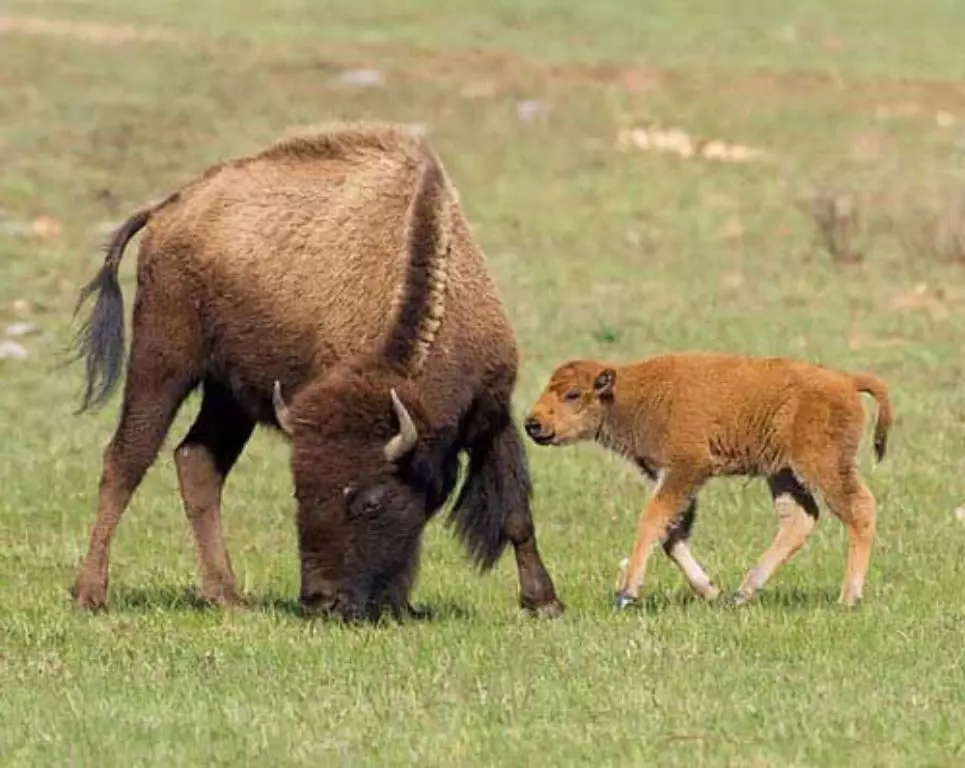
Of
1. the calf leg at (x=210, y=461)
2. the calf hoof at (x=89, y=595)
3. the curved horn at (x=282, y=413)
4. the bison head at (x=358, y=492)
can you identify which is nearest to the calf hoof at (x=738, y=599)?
the bison head at (x=358, y=492)

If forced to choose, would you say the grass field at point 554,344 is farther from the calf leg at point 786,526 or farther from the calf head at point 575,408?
the calf head at point 575,408

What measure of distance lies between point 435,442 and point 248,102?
72.6ft

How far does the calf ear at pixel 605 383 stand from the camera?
443 inches

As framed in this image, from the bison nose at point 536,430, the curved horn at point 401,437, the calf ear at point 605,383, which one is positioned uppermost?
the curved horn at point 401,437

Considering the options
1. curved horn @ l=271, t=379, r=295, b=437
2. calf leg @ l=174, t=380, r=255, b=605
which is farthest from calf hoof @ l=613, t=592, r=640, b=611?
calf leg @ l=174, t=380, r=255, b=605

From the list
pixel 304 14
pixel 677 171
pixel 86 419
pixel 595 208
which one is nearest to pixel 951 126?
pixel 677 171

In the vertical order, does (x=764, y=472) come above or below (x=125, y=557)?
above

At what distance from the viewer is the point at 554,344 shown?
1978cm

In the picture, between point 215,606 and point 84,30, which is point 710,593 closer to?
point 215,606

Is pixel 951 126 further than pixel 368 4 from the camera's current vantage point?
No

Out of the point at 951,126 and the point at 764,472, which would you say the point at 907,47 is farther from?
the point at 764,472

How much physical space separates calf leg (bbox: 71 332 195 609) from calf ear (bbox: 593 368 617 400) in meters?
1.97

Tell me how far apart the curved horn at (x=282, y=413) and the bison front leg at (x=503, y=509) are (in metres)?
0.97

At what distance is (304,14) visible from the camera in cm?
4250
